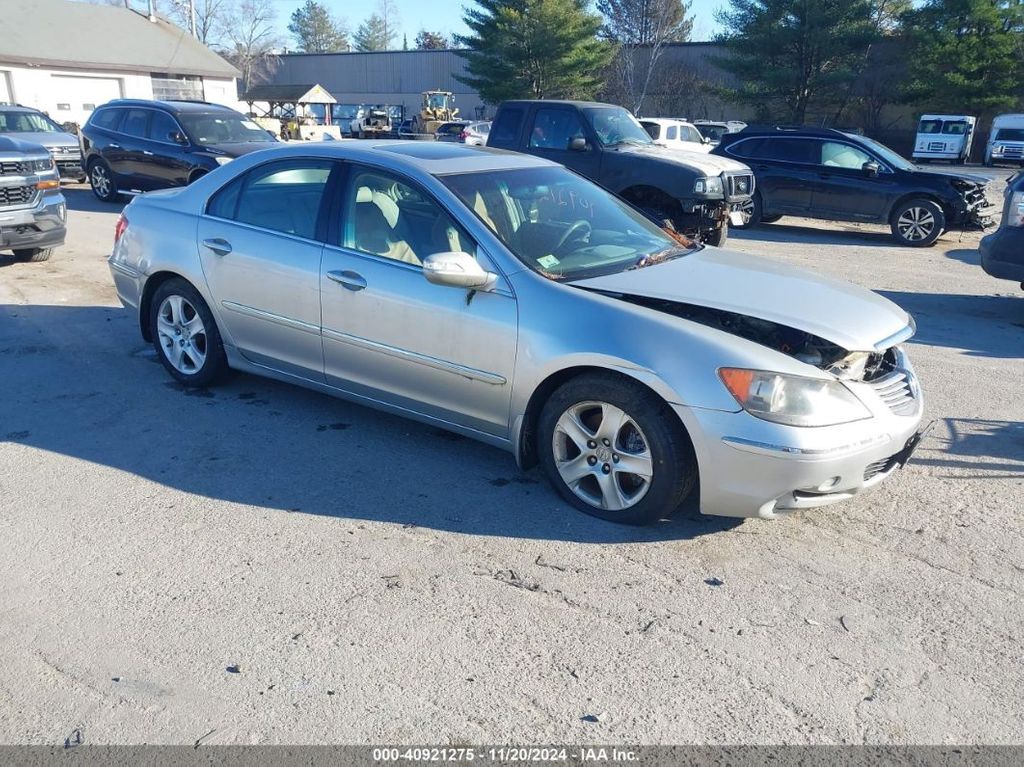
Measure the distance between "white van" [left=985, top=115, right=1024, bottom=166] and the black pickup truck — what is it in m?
29.7

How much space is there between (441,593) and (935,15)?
45303mm

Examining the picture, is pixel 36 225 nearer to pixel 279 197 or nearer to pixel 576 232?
pixel 279 197

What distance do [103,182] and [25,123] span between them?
4.87 m

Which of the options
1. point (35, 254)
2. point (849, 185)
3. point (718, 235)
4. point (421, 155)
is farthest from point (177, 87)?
point (421, 155)

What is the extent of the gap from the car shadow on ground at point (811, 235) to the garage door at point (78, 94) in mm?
31753

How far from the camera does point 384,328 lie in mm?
4668

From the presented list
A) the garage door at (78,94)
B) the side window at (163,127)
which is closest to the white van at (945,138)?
the side window at (163,127)

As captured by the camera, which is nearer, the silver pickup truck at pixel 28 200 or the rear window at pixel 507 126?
the silver pickup truck at pixel 28 200

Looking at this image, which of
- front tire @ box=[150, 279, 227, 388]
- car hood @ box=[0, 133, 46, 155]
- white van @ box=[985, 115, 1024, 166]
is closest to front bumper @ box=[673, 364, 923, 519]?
front tire @ box=[150, 279, 227, 388]

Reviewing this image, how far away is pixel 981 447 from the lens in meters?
5.16

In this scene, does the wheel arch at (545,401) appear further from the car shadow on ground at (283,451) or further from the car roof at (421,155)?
the car roof at (421,155)

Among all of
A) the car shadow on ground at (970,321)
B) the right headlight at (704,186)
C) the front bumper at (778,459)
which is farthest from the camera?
the right headlight at (704,186)

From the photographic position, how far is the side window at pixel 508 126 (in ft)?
41.5

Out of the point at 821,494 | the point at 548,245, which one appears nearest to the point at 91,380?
the point at 548,245
